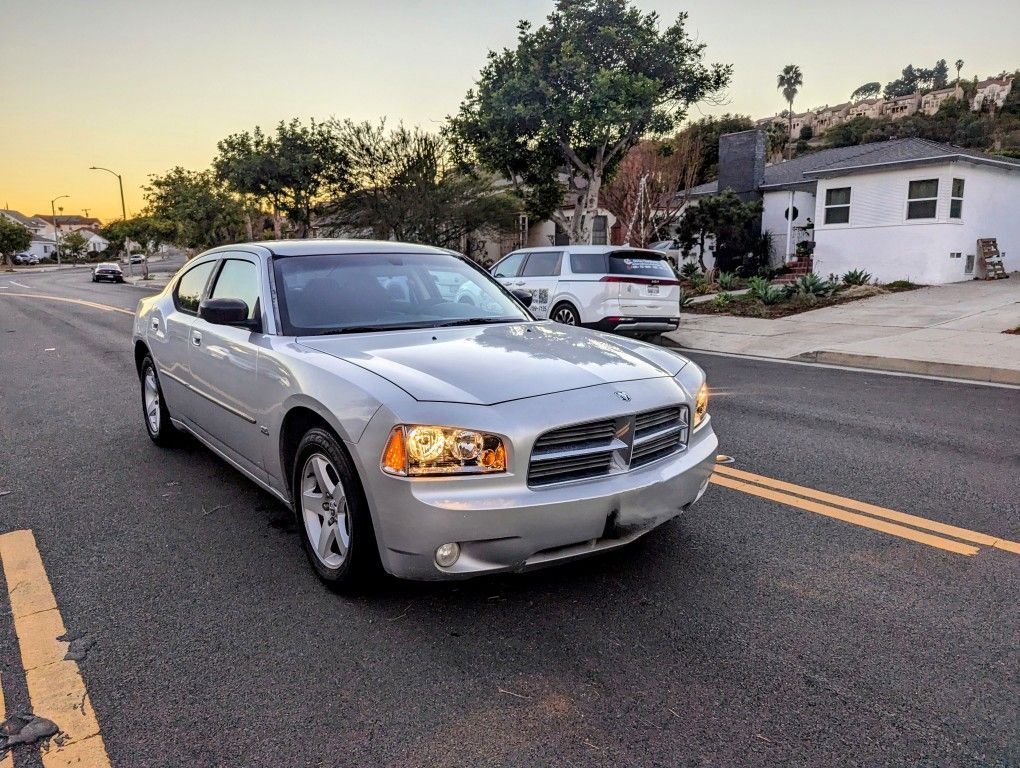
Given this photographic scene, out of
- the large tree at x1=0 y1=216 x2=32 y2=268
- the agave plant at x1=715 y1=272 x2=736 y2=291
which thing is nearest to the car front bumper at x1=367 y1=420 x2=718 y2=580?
the agave plant at x1=715 y1=272 x2=736 y2=291

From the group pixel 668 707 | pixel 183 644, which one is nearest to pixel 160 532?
pixel 183 644

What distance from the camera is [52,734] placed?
2.34 meters

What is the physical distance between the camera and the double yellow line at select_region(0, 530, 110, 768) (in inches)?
89.0

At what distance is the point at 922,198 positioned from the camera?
20.2m

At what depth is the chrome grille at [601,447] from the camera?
9.37 feet

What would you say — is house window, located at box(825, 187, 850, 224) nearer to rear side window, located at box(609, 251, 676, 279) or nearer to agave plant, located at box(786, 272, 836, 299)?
agave plant, located at box(786, 272, 836, 299)

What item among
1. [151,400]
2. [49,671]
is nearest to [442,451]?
[49,671]

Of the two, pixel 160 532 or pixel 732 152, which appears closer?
pixel 160 532

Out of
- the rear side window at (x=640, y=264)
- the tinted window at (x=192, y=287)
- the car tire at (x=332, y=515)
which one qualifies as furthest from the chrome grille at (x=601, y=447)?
the rear side window at (x=640, y=264)

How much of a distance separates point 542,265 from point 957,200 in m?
14.0

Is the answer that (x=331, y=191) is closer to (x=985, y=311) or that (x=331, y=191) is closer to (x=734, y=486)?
(x=985, y=311)

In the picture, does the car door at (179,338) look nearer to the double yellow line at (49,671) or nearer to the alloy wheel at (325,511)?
the double yellow line at (49,671)

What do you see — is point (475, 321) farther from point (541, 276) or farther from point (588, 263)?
point (541, 276)

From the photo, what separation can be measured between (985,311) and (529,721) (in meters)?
15.1
